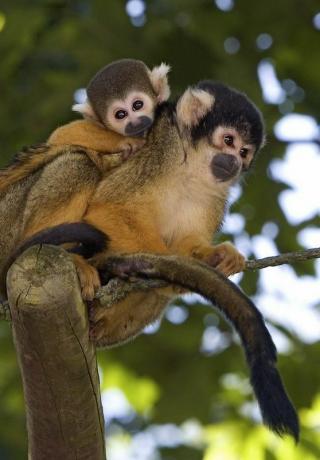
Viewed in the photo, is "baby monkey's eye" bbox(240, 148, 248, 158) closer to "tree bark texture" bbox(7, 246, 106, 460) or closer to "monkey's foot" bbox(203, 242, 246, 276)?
"monkey's foot" bbox(203, 242, 246, 276)

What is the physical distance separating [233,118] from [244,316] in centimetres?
171

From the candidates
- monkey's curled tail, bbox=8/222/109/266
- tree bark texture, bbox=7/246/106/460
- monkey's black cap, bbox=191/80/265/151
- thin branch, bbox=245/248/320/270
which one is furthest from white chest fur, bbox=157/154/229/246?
tree bark texture, bbox=7/246/106/460

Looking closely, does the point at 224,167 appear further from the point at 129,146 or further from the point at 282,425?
the point at 282,425

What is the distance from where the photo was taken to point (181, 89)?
775 cm

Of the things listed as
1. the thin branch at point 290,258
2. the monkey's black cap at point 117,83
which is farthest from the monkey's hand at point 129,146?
the thin branch at point 290,258

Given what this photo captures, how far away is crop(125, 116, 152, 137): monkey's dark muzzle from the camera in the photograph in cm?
560

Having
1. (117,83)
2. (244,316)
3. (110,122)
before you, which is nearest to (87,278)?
(244,316)

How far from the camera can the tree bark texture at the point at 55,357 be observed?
12.7 ft

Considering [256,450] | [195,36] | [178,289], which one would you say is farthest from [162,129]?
[256,450]

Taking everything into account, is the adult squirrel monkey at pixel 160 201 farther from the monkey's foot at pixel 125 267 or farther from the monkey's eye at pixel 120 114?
the monkey's eye at pixel 120 114

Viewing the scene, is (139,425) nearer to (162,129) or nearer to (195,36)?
(195,36)

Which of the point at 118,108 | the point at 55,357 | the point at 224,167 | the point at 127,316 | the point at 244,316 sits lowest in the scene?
the point at 55,357

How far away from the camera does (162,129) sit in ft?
18.2

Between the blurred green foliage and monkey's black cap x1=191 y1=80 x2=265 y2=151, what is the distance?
206 cm
